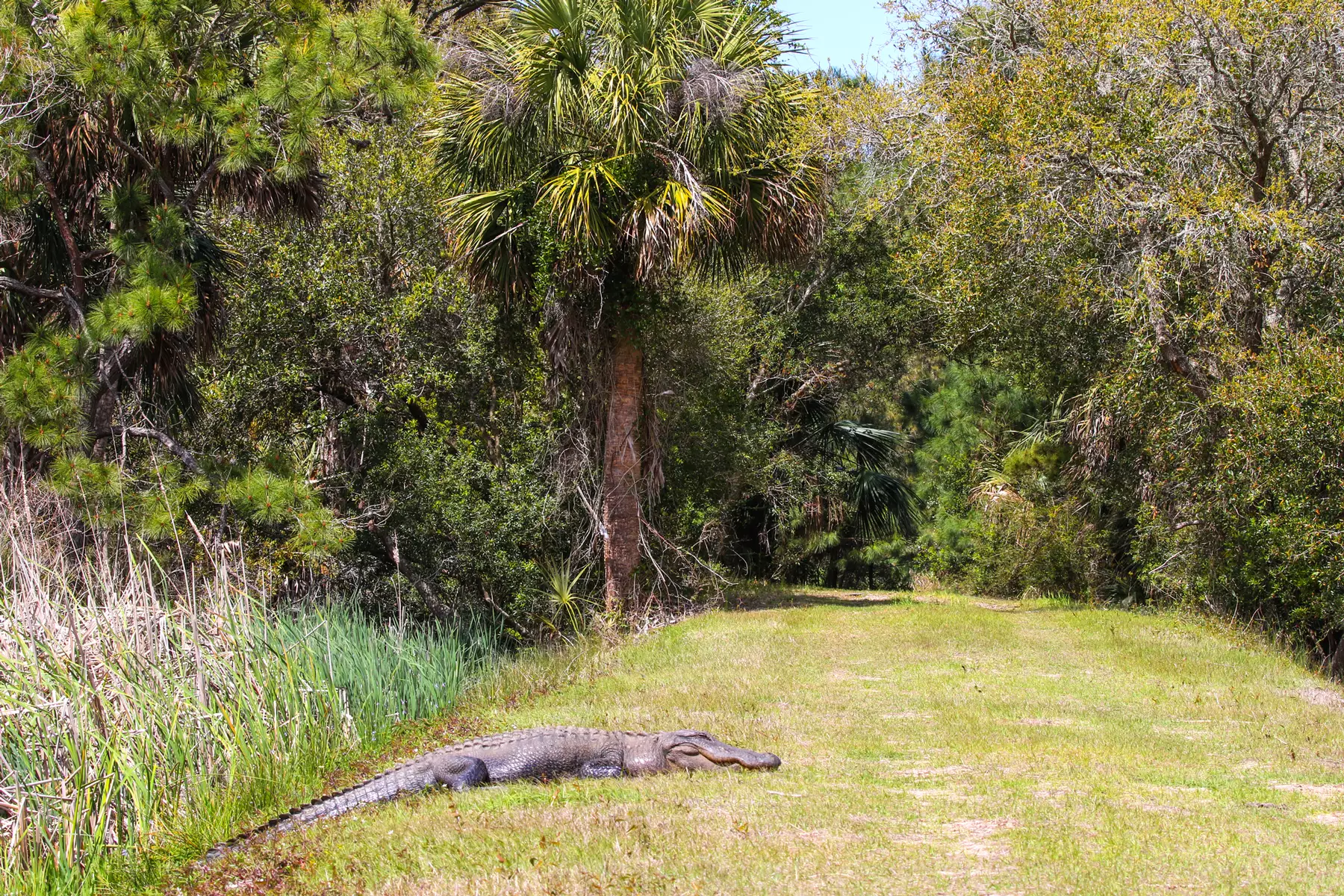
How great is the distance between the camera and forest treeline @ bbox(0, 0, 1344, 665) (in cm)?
1043

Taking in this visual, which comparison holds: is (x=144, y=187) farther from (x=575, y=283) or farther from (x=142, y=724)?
(x=142, y=724)

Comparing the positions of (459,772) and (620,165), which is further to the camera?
(620,165)

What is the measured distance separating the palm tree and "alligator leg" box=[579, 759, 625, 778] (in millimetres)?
6626

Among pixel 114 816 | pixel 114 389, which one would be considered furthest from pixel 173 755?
pixel 114 389

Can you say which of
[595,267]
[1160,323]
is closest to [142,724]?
[595,267]

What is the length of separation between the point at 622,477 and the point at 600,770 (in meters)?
7.14

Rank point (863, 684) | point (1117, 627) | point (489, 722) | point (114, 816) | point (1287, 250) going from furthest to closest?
point (1117, 627), point (1287, 250), point (863, 684), point (489, 722), point (114, 816)

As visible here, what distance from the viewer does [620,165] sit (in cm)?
1241

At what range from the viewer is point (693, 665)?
9.94m

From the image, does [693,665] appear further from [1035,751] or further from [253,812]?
Result: [253,812]

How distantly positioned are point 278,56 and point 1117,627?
33.1 feet

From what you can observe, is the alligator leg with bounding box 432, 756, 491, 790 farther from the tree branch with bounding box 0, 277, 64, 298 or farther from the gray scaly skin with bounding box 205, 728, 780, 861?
the tree branch with bounding box 0, 277, 64, 298

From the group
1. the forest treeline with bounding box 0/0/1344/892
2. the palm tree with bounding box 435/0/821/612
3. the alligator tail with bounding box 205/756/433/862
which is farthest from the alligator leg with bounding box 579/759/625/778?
the palm tree with bounding box 435/0/821/612

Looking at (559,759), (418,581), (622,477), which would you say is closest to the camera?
(559,759)
